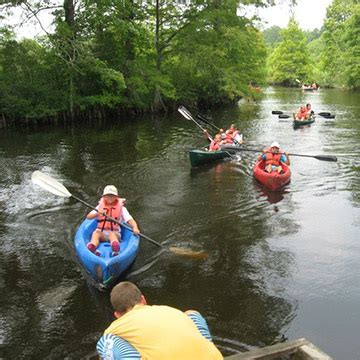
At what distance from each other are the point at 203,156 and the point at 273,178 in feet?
10.7

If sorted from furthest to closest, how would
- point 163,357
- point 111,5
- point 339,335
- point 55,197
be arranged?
point 111,5
point 55,197
point 339,335
point 163,357

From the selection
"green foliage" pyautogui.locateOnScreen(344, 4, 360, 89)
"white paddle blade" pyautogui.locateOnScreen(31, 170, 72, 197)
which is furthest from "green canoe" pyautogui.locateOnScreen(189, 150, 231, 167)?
"green foliage" pyautogui.locateOnScreen(344, 4, 360, 89)

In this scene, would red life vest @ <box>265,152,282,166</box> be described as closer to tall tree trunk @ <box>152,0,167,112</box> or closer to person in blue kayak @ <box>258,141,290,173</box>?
person in blue kayak @ <box>258,141,290,173</box>

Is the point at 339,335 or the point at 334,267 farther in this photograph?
the point at 334,267

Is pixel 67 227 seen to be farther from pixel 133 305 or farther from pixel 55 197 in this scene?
pixel 133 305

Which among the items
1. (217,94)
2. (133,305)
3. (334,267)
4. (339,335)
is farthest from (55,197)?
(217,94)

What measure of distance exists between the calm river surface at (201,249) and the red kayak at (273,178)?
0.79ft

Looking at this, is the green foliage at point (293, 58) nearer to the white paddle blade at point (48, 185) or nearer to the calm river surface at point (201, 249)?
the calm river surface at point (201, 249)

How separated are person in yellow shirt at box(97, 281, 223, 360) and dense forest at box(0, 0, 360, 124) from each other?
19460mm

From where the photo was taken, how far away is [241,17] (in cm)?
3014

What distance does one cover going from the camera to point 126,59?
1022 inches

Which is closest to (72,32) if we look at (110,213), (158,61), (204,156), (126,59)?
(126,59)

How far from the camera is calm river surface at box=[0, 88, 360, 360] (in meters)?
5.82

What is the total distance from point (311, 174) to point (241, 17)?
19529mm
